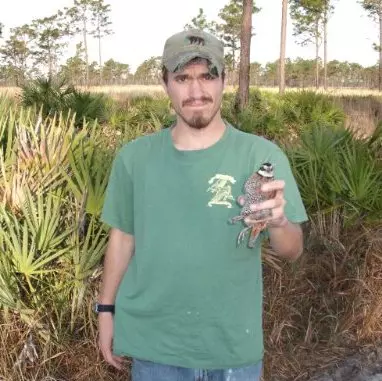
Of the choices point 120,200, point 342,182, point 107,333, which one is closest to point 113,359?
point 107,333

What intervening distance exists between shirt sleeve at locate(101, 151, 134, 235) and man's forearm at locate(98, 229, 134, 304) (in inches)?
1.7

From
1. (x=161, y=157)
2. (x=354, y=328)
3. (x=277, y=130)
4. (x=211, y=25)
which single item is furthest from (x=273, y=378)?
(x=211, y=25)

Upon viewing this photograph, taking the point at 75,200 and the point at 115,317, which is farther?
the point at 75,200

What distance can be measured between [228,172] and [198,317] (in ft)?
1.44

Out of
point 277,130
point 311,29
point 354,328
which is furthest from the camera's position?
point 311,29

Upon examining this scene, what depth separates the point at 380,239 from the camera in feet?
15.2

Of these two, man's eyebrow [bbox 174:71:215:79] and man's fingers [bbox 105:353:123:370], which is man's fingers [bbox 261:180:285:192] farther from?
man's fingers [bbox 105:353:123:370]

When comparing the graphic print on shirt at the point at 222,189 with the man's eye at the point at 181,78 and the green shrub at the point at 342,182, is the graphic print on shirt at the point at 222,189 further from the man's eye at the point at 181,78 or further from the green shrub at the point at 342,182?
the green shrub at the point at 342,182

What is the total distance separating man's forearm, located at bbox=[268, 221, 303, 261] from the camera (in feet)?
5.39

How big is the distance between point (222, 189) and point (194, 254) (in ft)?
0.67

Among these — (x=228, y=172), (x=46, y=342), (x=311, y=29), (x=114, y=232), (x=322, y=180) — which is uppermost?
(x=311, y=29)

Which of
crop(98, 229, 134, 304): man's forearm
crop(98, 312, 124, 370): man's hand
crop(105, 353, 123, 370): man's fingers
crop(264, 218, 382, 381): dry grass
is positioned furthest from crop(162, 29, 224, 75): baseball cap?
crop(264, 218, 382, 381): dry grass

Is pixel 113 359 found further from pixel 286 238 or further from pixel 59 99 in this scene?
pixel 59 99

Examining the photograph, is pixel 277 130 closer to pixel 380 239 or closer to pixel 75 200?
pixel 380 239
